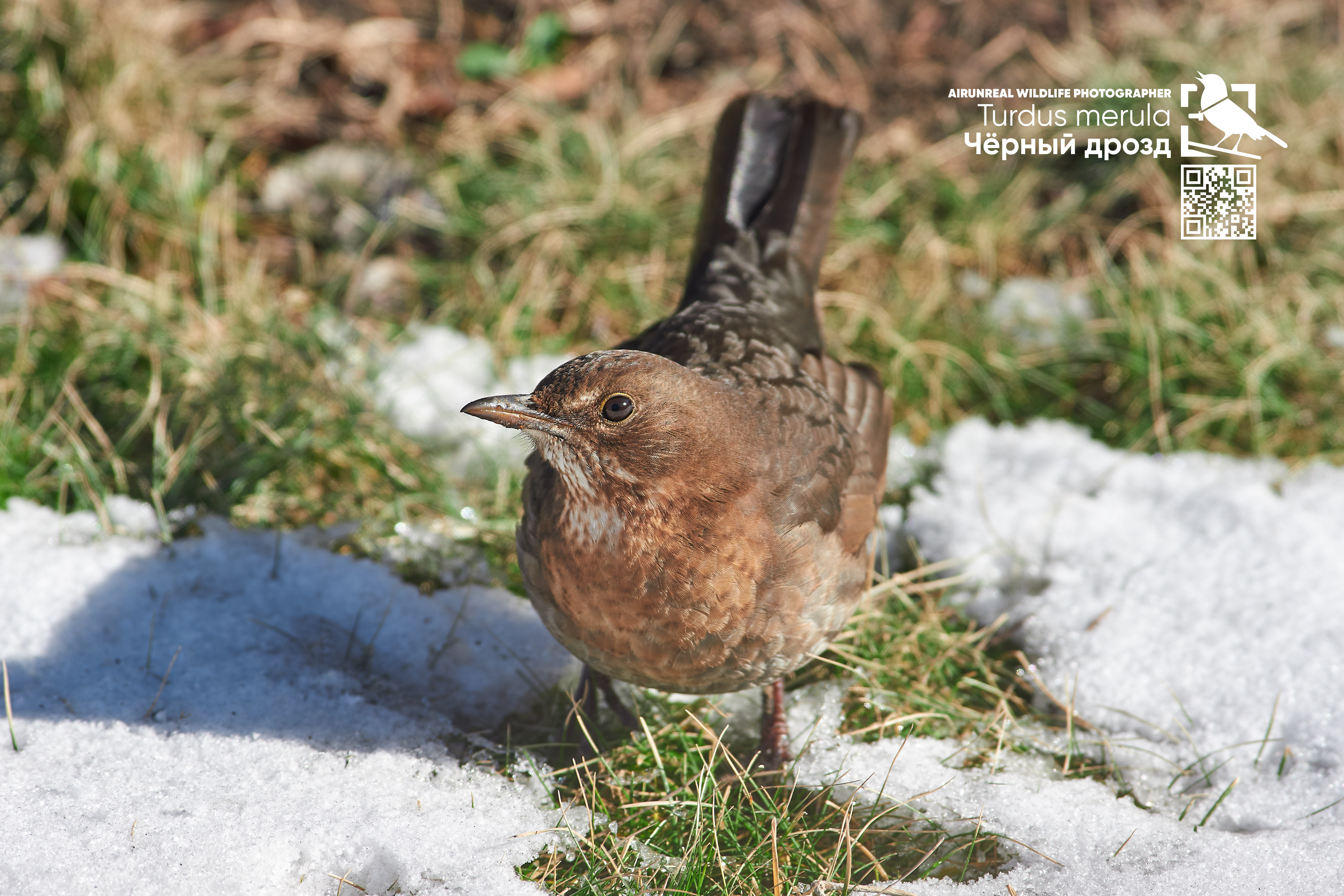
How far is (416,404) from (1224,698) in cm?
336

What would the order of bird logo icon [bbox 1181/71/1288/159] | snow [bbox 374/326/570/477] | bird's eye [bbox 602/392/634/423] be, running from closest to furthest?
bird's eye [bbox 602/392/634/423] < snow [bbox 374/326/570/477] < bird logo icon [bbox 1181/71/1288/159]

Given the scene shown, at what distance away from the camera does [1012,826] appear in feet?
9.61

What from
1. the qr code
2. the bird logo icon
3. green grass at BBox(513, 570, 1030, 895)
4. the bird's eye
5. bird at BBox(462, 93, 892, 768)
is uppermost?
the bird logo icon

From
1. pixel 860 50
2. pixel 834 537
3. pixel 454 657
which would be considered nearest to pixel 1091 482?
pixel 834 537

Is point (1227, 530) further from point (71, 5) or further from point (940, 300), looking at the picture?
point (71, 5)

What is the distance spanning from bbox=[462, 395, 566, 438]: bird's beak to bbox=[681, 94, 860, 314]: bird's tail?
132 cm

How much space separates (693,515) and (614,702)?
95cm

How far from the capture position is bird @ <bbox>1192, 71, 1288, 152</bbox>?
214 inches

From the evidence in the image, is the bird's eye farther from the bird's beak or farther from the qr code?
the qr code

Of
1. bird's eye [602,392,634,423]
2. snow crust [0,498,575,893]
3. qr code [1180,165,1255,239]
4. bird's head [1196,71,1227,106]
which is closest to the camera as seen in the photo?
snow crust [0,498,575,893]

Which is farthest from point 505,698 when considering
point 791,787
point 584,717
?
point 791,787

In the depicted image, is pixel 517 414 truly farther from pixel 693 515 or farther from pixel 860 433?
pixel 860 433

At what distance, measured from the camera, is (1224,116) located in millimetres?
5523

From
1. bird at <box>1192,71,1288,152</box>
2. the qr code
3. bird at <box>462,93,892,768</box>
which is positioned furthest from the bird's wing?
bird at <box>1192,71,1288,152</box>
